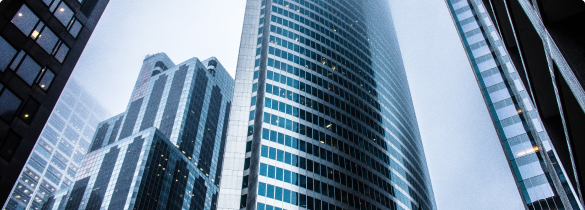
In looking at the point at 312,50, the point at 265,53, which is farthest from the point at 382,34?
the point at 265,53

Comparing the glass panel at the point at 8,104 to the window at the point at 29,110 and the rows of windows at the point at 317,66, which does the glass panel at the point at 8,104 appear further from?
the rows of windows at the point at 317,66

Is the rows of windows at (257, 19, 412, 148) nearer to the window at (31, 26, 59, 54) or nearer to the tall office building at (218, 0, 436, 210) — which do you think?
the tall office building at (218, 0, 436, 210)

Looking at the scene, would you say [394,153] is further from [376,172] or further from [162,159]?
[162,159]

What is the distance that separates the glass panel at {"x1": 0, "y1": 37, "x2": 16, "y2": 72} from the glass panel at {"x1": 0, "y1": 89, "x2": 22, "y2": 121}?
1618 mm

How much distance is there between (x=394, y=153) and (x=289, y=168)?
44.2 metres

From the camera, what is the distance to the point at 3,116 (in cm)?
2395

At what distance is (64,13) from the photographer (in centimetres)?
3009

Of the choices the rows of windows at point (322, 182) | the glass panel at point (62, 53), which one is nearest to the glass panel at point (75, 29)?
the glass panel at point (62, 53)

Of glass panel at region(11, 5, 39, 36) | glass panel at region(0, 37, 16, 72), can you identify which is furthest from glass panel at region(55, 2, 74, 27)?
glass panel at region(0, 37, 16, 72)

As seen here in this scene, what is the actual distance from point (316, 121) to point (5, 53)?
63.1 m

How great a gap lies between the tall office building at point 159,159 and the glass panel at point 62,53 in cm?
10744

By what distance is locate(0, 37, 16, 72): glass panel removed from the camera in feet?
79.6

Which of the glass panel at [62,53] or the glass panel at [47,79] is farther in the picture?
the glass panel at [62,53]

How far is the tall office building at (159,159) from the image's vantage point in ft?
444
